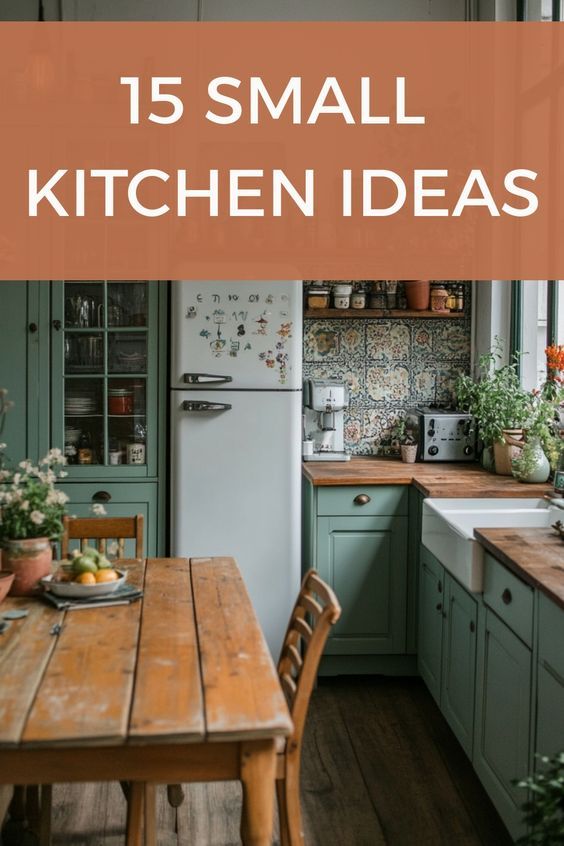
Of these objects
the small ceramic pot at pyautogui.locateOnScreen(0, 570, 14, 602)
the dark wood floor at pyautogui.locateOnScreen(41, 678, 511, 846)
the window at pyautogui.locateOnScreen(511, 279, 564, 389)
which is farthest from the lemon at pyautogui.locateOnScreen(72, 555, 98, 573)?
the window at pyautogui.locateOnScreen(511, 279, 564, 389)

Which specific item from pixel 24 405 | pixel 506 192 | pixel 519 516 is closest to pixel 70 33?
pixel 24 405

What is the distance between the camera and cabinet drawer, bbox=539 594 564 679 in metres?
2.36

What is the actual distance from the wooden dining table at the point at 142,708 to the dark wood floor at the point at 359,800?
602 millimetres

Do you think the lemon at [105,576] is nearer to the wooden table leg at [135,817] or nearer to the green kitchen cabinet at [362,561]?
the wooden table leg at [135,817]

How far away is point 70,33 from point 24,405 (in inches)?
70.6

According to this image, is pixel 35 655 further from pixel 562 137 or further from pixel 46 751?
pixel 562 137

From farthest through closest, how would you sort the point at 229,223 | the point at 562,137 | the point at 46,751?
the point at 229,223 < the point at 562,137 < the point at 46,751

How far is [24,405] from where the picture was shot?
14.4 feet

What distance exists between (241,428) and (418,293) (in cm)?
111

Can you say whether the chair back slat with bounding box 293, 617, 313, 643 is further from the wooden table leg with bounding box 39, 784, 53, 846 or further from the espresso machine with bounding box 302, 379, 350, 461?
the espresso machine with bounding box 302, 379, 350, 461

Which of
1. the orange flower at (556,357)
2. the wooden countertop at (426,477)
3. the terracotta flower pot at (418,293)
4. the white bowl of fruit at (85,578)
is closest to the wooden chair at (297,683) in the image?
the white bowl of fruit at (85,578)

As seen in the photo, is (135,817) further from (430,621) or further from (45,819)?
(430,621)

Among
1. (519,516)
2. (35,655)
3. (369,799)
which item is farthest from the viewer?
(519,516)

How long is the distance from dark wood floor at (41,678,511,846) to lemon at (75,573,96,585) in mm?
803
